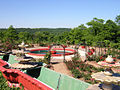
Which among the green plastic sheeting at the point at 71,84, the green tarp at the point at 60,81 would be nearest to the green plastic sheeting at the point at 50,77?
the green tarp at the point at 60,81

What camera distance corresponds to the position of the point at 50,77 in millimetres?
8336

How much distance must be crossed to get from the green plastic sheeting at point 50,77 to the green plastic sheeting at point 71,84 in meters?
0.54

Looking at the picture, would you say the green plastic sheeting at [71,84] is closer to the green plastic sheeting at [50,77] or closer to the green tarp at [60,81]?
the green tarp at [60,81]

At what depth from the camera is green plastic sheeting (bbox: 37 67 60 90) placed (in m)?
7.69

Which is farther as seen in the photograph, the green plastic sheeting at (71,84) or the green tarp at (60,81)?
the green tarp at (60,81)

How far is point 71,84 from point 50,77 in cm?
229

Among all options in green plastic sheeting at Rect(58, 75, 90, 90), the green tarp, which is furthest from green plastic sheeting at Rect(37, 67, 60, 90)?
green plastic sheeting at Rect(58, 75, 90, 90)

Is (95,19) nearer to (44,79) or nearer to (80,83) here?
(44,79)

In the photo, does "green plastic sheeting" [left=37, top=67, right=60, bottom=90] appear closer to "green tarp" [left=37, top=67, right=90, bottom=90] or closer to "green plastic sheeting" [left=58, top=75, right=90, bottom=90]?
"green tarp" [left=37, top=67, right=90, bottom=90]

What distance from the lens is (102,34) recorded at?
28719 millimetres

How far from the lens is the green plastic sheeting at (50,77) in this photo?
7690mm

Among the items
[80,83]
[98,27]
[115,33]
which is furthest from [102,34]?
[80,83]

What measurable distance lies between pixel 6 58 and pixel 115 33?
27.2m

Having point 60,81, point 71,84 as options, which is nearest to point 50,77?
point 60,81
